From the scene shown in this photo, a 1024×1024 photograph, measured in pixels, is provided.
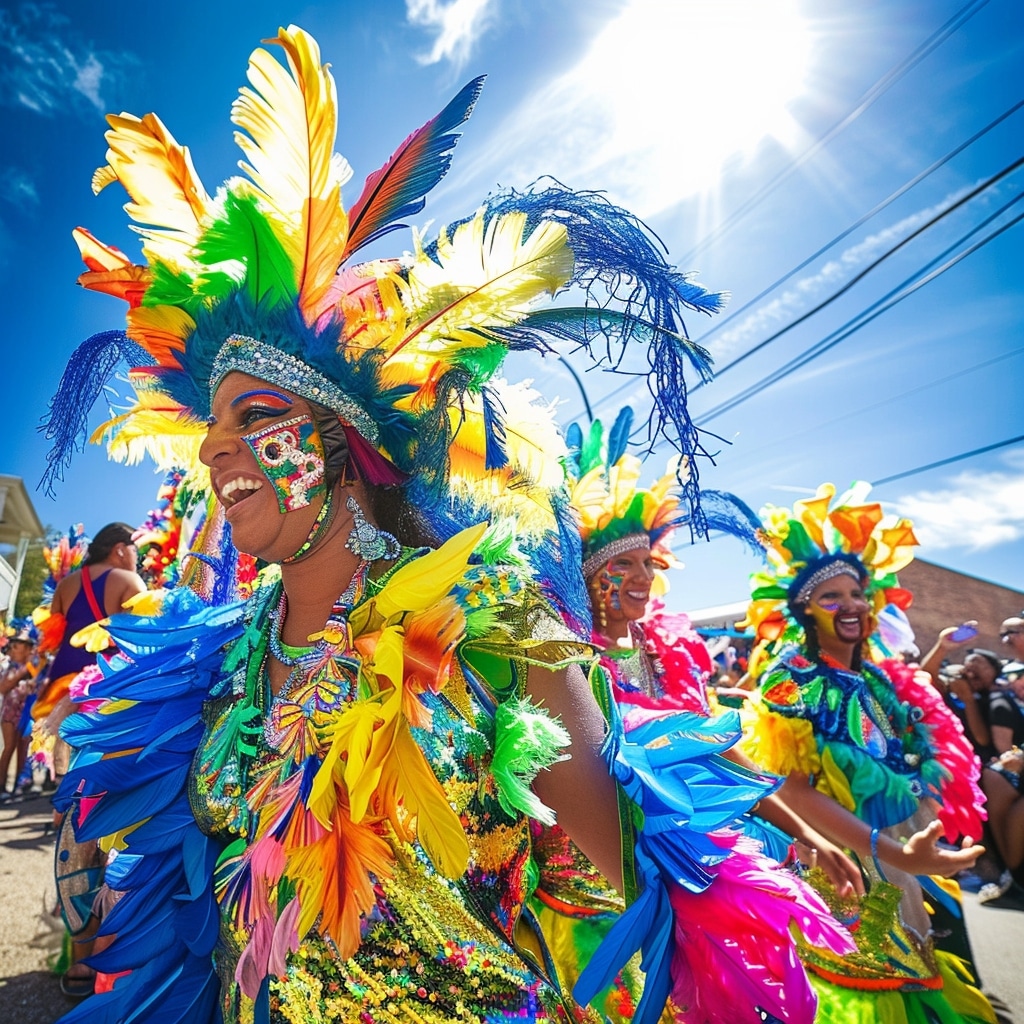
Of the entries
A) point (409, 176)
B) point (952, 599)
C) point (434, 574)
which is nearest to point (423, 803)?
point (434, 574)

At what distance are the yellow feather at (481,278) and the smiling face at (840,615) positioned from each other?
9.68 ft

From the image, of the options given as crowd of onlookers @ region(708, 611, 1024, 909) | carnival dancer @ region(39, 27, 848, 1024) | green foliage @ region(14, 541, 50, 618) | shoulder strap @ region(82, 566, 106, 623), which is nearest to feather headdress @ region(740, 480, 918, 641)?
crowd of onlookers @ region(708, 611, 1024, 909)

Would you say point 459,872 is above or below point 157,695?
below

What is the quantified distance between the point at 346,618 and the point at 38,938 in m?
3.81

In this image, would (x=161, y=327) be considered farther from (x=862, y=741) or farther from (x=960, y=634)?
(x=960, y=634)

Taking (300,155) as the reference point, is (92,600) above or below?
below

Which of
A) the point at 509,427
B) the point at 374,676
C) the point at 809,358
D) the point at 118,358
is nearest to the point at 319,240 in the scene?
the point at 509,427

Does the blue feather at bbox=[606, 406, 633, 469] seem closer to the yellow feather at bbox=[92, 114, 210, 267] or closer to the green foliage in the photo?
the yellow feather at bbox=[92, 114, 210, 267]

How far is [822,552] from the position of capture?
3943 mm

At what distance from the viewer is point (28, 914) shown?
161 inches

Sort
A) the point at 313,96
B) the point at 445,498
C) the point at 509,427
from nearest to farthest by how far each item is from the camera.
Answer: the point at 313,96 → the point at 445,498 → the point at 509,427

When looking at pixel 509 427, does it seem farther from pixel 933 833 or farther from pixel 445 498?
pixel 933 833

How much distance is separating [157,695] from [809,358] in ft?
29.5

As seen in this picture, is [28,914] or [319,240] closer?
[319,240]
